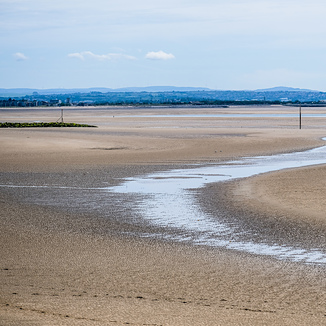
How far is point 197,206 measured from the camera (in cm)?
1435

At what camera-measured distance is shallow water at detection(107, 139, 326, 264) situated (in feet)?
33.7

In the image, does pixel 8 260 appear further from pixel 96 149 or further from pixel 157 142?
pixel 157 142

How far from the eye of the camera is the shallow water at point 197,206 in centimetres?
1027

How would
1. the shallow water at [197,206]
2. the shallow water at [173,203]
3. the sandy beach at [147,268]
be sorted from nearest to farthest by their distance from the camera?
the sandy beach at [147,268], the shallow water at [197,206], the shallow water at [173,203]

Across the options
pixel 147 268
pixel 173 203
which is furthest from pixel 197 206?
pixel 147 268

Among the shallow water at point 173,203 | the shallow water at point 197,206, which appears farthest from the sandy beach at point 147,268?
the shallow water at point 197,206

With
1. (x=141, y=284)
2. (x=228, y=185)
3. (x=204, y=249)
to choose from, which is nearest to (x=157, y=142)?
(x=228, y=185)

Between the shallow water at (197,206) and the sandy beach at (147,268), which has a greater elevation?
the sandy beach at (147,268)

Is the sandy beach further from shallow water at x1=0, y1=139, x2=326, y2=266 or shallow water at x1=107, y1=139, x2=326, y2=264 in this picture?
shallow water at x1=107, y1=139, x2=326, y2=264

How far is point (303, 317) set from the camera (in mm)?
6785

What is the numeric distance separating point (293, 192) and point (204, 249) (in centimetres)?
643

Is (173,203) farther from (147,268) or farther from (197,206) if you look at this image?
(147,268)

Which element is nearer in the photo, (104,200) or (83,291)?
(83,291)

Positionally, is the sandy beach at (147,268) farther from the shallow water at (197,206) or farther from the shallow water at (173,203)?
the shallow water at (197,206)
